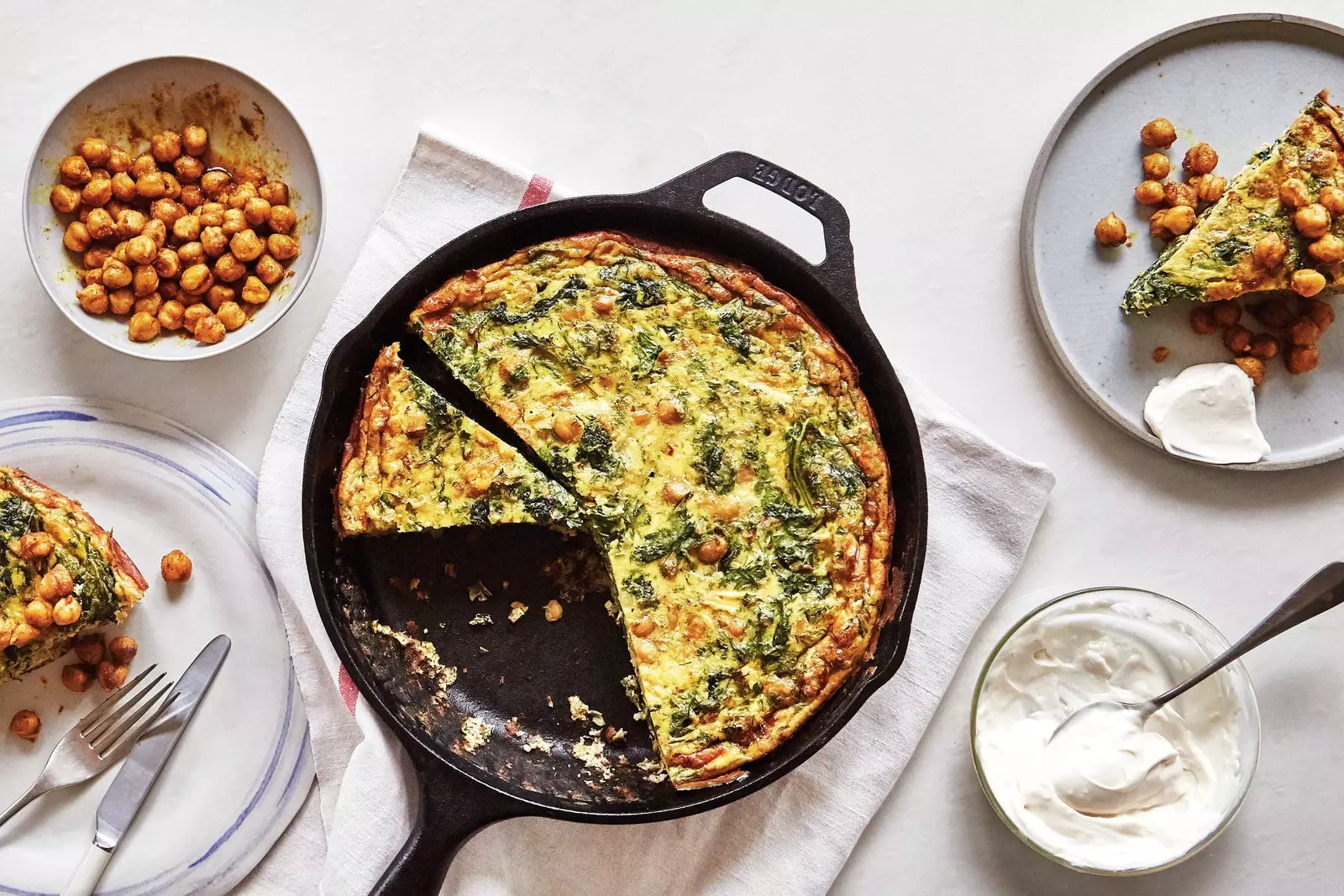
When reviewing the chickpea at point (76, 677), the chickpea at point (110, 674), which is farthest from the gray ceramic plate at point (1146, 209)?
the chickpea at point (76, 677)

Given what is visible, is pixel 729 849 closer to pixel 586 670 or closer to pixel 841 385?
pixel 586 670

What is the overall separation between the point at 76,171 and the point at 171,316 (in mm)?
673

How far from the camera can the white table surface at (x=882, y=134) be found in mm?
4562

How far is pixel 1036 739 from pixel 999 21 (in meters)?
3.05

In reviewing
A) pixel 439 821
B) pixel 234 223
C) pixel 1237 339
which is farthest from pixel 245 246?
pixel 1237 339

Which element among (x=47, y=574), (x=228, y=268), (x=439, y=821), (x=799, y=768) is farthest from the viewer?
(x=799, y=768)

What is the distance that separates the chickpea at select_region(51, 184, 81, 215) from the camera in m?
4.20

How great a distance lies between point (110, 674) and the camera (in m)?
4.38

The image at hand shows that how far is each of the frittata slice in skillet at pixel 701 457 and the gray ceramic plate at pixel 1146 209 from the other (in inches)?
45.9

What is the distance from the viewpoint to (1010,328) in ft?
15.1

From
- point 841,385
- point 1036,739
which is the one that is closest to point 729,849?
point 1036,739

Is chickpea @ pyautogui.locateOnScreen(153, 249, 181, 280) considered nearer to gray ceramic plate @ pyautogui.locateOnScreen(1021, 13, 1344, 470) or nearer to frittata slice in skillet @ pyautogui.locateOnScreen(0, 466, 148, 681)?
frittata slice in skillet @ pyautogui.locateOnScreen(0, 466, 148, 681)

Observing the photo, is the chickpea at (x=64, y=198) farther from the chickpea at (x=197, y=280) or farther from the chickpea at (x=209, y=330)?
the chickpea at (x=209, y=330)

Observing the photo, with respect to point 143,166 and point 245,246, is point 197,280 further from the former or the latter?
point 143,166
